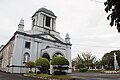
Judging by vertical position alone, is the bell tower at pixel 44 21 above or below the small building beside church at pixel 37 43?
above

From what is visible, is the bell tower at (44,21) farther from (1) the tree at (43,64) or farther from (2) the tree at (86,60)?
(2) the tree at (86,60)

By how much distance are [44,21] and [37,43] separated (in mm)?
8629

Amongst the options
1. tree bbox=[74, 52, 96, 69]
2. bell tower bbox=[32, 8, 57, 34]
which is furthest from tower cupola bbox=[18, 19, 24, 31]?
tree bbox=[74, 52, 96, 69]

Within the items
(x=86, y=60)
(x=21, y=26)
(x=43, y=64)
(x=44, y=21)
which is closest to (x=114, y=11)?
(x=43, y=64)

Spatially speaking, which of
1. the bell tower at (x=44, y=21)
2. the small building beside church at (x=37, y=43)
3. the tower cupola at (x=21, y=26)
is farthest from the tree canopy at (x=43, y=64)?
the bell tower at (x=44, y=21)

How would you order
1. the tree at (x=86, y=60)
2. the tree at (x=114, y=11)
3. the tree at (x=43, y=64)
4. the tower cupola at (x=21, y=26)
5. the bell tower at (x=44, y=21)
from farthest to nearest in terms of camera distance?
the tree at (x=86, y=60), the bell tower at (x=44, y=21), the tower cupola at (x=21, y=26), the tree at (x=43, y=64), the tree at (x=114, y=11)

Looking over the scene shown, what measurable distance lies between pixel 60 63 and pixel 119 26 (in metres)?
13.6

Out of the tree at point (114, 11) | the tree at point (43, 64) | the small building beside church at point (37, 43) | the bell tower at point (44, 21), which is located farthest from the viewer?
the bell tower at point (44, 21)

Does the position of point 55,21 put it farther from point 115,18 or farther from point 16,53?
point 115,18

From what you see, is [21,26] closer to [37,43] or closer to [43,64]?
[37,43]

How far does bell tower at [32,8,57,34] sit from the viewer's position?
39.0 meters

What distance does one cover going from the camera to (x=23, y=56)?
31.8 m

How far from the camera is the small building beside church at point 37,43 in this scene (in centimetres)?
3080

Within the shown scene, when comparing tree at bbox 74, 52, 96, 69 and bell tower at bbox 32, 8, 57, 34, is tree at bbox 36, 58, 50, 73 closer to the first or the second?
bell tower at bbox 32, 8, 57, 34
